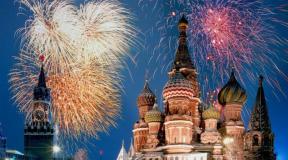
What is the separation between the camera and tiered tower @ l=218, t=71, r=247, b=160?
51781 millimetres

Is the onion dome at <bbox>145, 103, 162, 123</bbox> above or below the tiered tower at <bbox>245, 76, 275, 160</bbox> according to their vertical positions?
above

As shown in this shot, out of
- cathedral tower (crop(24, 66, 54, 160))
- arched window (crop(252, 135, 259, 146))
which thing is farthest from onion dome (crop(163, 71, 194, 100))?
cathedral tower (crop(24, 66, 54, 160))

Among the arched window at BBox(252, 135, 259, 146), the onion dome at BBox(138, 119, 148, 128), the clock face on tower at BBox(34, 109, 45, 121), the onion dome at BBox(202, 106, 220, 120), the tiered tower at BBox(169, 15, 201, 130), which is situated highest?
the tiered tower at BBox(169, 15, 201, 130)

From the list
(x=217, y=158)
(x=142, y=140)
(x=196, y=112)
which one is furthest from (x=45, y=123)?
(x=217, y=158)

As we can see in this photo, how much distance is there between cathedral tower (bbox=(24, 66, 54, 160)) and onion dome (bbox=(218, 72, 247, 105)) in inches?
848

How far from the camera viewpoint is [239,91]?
5362 centimetres

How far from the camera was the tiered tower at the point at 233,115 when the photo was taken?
51.8 m

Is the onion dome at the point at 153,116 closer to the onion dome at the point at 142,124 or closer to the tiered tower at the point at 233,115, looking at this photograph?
the onion dome at the point at 142,124

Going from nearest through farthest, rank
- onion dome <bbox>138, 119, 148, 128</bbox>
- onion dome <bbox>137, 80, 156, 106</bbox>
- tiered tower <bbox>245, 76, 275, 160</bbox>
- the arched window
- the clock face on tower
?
1. tiered tower <bbox>245, 76, 275, 160</bbox>
2. the arched window
3. onion dome <bbox>138, 119, 148, 128</bbox>
4. onion dome <bbox>137, 80, 156, 106</bbox>
5. the clock face on tower

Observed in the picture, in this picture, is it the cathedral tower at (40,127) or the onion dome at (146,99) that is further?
the cathedral tower at (40,127)

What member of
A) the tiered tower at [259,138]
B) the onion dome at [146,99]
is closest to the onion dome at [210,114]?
the tiered tower at [259,138]

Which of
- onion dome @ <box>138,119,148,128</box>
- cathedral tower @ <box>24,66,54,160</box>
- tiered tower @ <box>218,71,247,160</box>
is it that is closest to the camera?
tiered tower @ <box>218,71,247,160</box>

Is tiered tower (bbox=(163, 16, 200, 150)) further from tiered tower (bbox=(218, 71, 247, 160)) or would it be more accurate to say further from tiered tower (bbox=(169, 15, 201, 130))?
tiered tower (bbox=(218, 71, 247, 160))

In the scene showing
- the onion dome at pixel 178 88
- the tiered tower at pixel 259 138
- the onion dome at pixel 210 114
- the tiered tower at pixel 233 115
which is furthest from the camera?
the tiered tower at pixel 259 138
